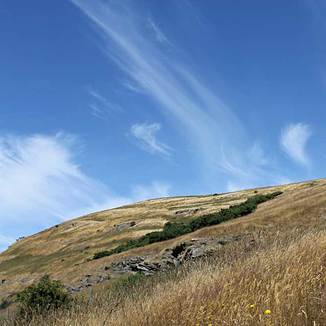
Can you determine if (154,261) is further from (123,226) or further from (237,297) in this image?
(123,226)

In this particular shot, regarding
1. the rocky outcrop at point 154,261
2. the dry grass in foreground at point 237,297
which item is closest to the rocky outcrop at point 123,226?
the rocky outcrop at point 154,261

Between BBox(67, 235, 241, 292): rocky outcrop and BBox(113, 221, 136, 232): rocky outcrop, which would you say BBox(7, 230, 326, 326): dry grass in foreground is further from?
BBox(113, 221, 136, 232): rocky outcrop

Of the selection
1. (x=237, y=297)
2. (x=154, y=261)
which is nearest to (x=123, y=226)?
(x=154, y=261)

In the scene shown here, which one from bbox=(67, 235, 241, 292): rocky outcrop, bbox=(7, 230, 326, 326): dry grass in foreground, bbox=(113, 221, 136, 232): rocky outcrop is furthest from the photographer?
bbox=(113, 221, 136, 232): rocky outcrop

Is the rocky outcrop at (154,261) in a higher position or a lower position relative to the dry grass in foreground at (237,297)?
higher

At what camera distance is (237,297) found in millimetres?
5445

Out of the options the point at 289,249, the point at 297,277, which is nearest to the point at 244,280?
the point at 297,277

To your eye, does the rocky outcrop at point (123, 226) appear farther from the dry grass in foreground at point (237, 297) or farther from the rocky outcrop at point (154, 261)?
the dry grass in foreground at point (237, 297)

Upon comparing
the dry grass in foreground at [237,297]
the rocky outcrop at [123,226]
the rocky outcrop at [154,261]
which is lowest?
the dry grass in foreground at [237,297]

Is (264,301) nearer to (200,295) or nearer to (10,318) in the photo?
(200,295)

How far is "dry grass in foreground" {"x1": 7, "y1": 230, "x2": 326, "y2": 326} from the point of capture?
497 centimetres

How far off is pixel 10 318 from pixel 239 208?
4717 cm

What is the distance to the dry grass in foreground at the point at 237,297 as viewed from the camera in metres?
4.97

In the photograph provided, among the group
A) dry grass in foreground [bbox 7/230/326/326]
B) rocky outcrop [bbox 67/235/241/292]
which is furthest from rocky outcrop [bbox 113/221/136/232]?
dry grass in foreground [bbox 7/230/326/326]
